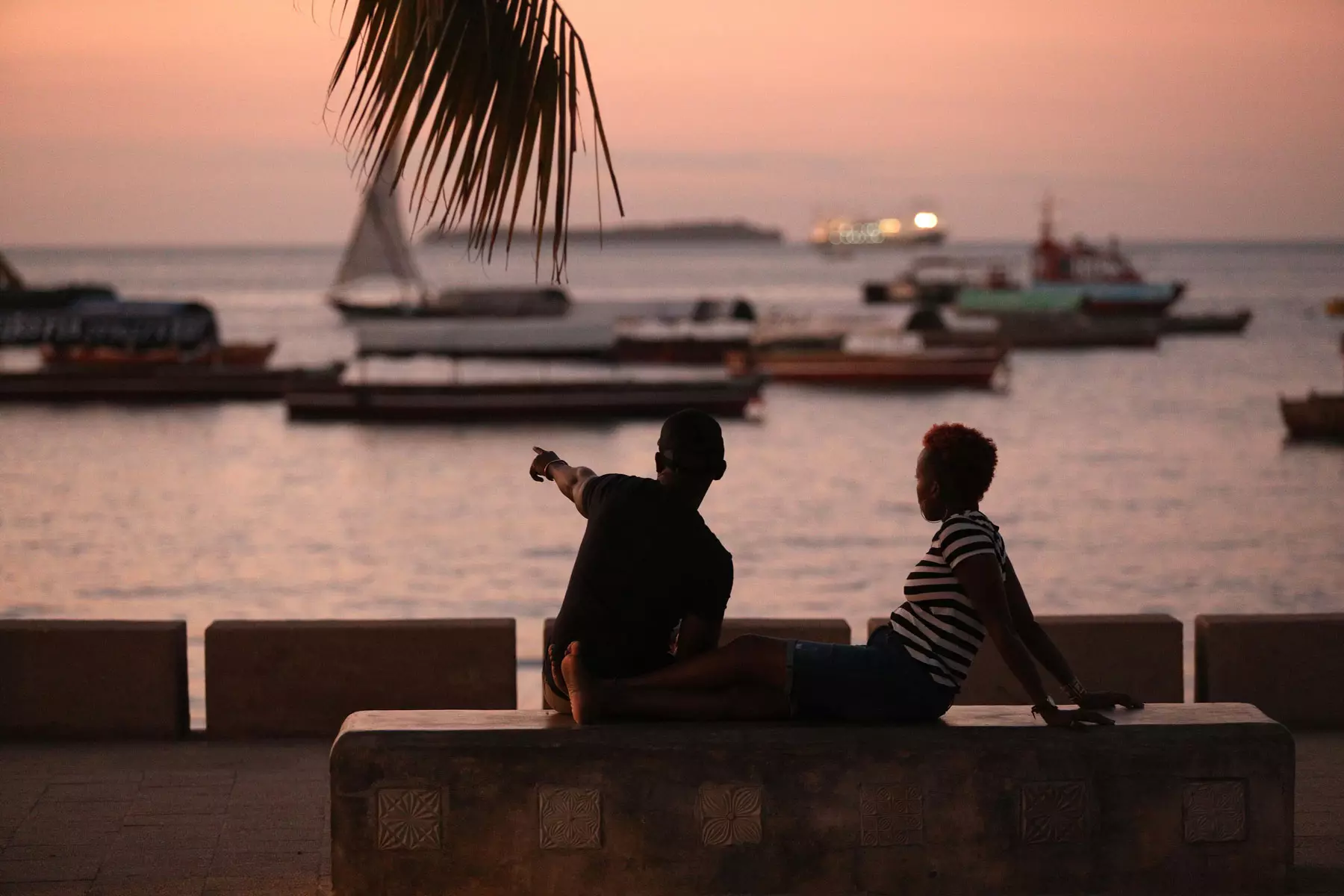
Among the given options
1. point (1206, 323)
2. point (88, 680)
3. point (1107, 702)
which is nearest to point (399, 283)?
point (1206, 323)

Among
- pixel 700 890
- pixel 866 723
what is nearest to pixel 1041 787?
pixel 866 723

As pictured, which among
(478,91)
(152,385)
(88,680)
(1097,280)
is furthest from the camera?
(1097,280)

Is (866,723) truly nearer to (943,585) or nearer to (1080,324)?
(943,585)

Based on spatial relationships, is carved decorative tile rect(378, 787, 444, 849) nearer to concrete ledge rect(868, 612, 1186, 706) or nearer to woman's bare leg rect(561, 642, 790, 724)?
woman's bare leg rect(561, 642, 790, 724)

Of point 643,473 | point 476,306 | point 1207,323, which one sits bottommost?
point 643,473

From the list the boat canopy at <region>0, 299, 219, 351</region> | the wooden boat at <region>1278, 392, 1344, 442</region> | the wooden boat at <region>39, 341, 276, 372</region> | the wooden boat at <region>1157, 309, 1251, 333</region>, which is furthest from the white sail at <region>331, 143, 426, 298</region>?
the wooden boat at <region>1157, 309, 1251, 333</region>

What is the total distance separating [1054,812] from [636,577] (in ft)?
4.81

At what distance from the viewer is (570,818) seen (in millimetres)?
5281

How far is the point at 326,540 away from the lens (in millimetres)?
30609

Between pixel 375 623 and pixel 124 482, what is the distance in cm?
3361

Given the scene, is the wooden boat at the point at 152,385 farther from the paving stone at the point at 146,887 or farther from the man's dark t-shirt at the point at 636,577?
the man's dark t-shirt at the point at 636,577

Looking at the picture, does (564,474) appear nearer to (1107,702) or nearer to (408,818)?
(408,818)

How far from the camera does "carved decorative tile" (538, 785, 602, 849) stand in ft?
17.3

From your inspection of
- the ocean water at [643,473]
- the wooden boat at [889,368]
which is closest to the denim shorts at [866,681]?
the ocean water at [643,473]
